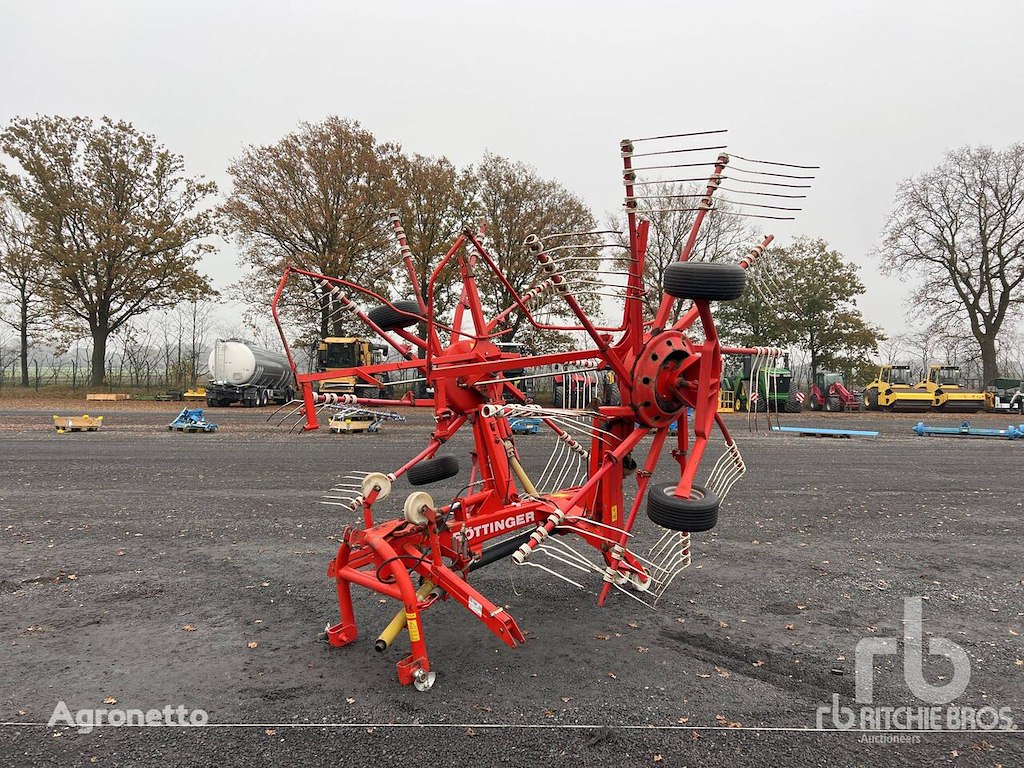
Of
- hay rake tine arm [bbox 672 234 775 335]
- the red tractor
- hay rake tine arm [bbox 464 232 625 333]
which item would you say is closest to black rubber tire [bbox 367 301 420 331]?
hay rake tine arm [bbox 464 232 625 333]

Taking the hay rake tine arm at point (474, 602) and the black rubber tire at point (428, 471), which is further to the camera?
the black rubber tire at point (428, 471)

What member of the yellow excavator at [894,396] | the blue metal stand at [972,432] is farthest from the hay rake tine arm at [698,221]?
the yellow excavator at [894,396]

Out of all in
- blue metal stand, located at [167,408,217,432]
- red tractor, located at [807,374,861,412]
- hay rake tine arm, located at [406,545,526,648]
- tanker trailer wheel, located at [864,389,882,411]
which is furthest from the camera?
tanker trailer wheel, located at [864,389,882,411]

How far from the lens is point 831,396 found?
1348 inches

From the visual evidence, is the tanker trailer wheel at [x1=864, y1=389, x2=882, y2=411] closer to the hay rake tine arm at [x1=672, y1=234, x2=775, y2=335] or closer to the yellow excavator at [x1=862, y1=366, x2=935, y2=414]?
the yellow excavator at [x1=862, y1=366, x2=935, y2=414]

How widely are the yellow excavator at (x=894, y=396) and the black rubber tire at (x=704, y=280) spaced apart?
115 ft

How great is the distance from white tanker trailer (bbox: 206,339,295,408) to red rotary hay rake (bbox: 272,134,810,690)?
26.0 metres

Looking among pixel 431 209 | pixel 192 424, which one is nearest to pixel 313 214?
pixel 431 209

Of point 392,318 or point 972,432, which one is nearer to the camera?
point 392,318

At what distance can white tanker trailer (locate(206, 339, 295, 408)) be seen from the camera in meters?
30.2

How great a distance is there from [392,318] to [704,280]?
112 inches

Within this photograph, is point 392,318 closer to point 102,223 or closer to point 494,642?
point 494,642

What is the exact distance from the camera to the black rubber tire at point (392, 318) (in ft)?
17.6

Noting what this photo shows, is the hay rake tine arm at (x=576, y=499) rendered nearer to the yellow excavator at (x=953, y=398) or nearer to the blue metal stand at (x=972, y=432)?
the blue metal stand at (x=972, y=432)
